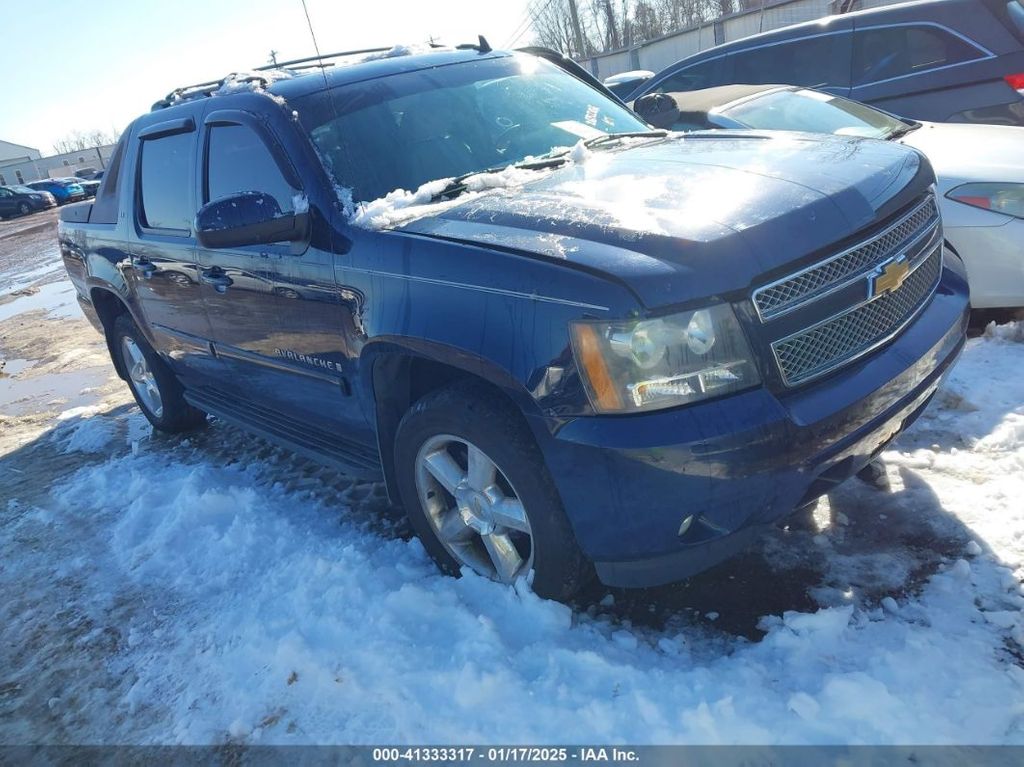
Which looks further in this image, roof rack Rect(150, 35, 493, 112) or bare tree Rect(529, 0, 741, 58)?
bare tree Rect(529, 0, 741, 58)

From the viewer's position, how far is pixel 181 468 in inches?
182

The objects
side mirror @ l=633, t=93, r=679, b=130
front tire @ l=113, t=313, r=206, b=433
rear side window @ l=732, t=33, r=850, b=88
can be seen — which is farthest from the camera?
rear side window @ l=732, t=33, r=850, b=88

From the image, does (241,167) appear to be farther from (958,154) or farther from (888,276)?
(958,154)

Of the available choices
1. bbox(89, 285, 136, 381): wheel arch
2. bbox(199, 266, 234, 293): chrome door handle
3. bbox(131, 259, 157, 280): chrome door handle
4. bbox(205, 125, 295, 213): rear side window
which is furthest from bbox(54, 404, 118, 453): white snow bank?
bbox(205, 125, 295, 213): rear side window

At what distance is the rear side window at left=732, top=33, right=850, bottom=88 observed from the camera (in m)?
7.07

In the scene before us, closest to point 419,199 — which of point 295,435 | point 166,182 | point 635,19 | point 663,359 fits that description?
point 663,359

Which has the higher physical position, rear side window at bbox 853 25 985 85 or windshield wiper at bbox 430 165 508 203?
windshield wiper at bbox 430 165 508 203

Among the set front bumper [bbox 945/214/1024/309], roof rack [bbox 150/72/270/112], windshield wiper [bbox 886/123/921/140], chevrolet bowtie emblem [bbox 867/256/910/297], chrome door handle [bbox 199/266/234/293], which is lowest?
front bumper [bbox 945/214/1024/309]

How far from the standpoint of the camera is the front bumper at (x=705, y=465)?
7.07 feet

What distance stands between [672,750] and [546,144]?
8.19 feet

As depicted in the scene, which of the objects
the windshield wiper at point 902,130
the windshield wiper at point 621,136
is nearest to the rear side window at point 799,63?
the windshield wiper at point 902,130

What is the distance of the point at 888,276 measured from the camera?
2.55 m

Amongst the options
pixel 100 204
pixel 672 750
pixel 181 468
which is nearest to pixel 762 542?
pixel 672 750

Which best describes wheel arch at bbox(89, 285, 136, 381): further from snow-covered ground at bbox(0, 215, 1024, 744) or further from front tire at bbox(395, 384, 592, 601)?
front tire at bbox(395, 384, 592, 601)
